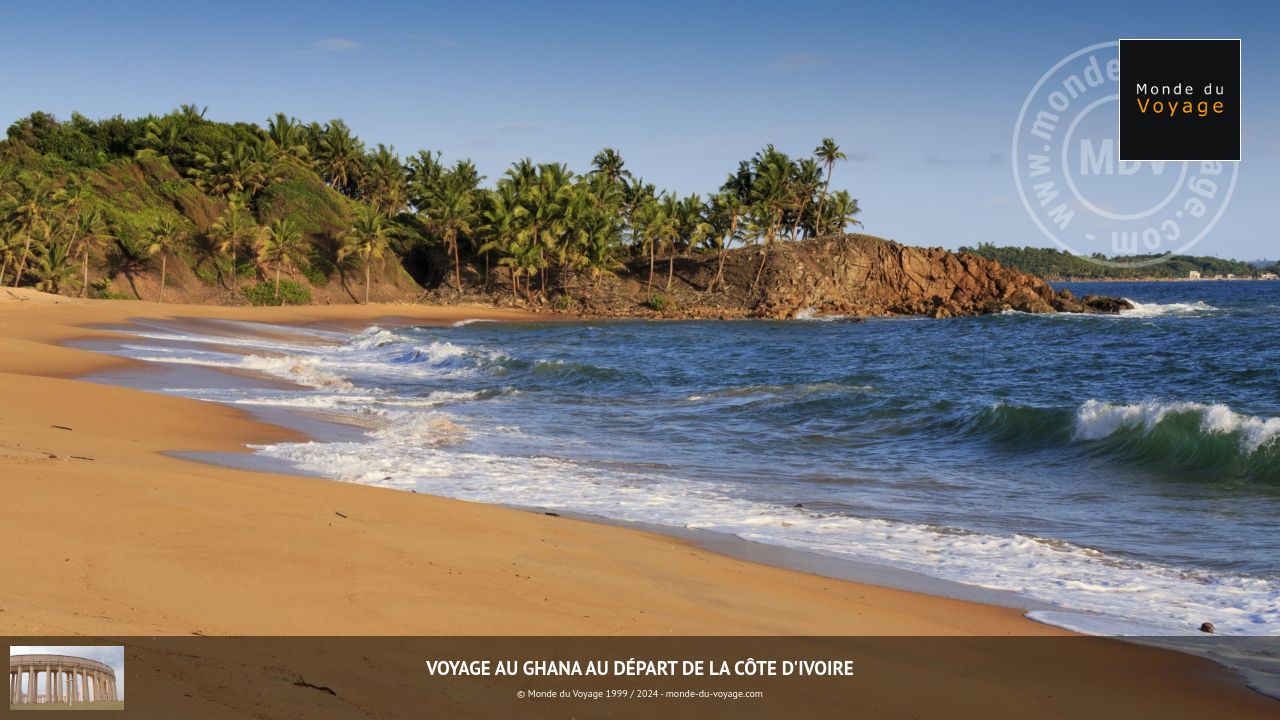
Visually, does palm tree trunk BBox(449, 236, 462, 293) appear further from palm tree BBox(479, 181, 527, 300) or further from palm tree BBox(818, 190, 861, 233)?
palm tree BBox(818, 190, 861, 233)

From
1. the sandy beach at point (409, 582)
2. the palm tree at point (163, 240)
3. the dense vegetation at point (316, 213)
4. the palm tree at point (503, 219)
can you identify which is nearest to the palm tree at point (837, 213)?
the dense vegetation at point (316, 213)

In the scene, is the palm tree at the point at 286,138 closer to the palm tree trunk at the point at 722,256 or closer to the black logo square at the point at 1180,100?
the palm tree trunk at the point at 722,256

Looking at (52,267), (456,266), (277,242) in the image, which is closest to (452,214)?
(456,266)

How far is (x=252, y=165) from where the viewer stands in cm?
7250

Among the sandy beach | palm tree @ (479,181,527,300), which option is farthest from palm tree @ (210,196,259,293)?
the sandy beach

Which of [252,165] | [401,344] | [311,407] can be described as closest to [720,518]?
[311,407]

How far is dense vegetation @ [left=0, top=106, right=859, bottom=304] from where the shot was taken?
6122 centimetres

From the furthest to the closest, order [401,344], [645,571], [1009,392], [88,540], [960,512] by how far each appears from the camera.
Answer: [401,344]
[1009,392]
[960,512]
[645,571]
[88,540]

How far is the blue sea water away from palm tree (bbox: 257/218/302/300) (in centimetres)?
3430

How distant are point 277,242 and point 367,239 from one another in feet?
19.7

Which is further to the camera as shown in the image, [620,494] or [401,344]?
[401,344]

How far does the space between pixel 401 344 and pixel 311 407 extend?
797 inches

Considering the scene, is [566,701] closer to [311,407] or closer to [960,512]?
[960,512]

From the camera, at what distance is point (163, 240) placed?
61219 mm
